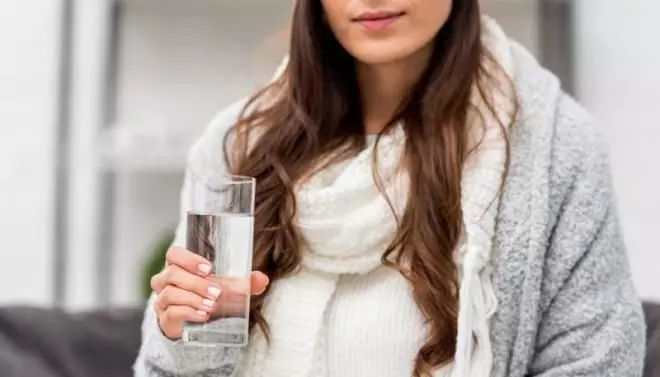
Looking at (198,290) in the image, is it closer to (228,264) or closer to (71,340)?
(228,264)

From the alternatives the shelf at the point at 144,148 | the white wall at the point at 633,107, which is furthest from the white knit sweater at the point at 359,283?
the shelf at the point at 144,148

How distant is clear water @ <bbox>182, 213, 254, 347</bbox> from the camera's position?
0.72 meters

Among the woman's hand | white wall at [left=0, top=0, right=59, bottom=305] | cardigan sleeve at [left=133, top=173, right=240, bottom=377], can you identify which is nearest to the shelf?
white wall at [left=0, top=0, right=59, bottom=305]

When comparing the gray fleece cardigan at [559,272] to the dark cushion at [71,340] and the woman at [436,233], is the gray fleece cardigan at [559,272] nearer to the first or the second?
the woman at [436,233]

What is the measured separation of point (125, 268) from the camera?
6.09 feet

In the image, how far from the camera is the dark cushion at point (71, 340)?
1.18 metres

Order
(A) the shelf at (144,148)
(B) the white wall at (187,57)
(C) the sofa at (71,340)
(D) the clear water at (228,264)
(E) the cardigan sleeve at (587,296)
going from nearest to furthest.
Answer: (D) the clear water at (228,264) → (E) the cardigan sleeve at (587,296) → (C) the sofa at (71,340) → (A) the shelf at (144,148) → (B) the white wall at (187,57)

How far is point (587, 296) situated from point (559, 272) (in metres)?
0.03

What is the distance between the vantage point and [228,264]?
0.72 m

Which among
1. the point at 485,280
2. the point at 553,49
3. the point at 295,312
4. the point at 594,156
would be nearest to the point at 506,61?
the point at 594,156

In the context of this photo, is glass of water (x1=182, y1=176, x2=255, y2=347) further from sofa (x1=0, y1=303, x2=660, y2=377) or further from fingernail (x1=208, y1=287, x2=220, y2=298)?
sofa (x1=0, y1=303, x2=660, y2=377)

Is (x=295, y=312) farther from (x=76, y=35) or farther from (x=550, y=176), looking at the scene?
(x=76, y=35)

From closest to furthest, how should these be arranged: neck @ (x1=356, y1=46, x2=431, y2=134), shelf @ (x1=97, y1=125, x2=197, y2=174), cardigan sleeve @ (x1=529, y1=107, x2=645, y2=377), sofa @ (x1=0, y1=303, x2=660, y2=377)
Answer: cardigan sleeve @ (x1=529, y1=107, x2=645, y2=377)
neck @ (x1=356, y1=46, x2=431, y2=134)
sofa @ (x1=0, y1=303, x2=660, y2=377)
shelf @ (x1=97, y1=125, x2=197, y2=174)

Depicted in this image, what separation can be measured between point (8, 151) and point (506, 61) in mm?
1221
